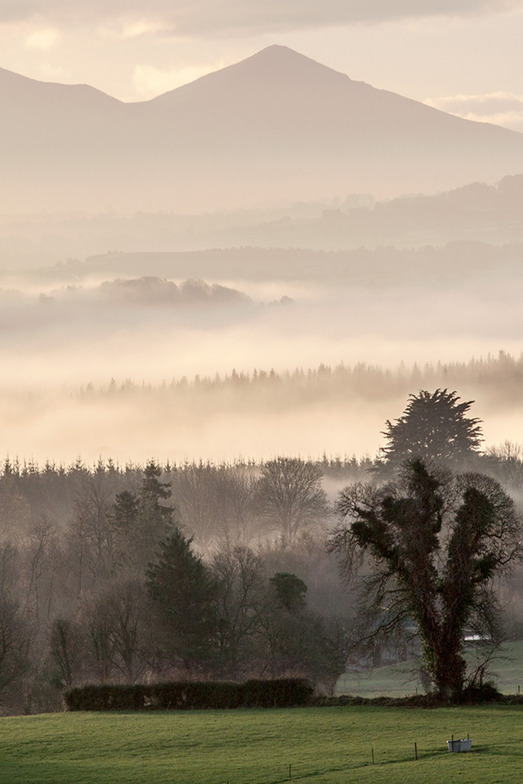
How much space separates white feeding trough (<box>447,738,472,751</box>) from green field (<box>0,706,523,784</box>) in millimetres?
396

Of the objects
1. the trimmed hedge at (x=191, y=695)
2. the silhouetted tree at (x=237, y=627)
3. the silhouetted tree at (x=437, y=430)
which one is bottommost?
the trimmed hedge at (x=191, y=695)

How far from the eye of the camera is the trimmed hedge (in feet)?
219

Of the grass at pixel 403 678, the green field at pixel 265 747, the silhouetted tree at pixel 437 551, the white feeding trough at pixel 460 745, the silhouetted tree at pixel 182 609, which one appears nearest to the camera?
the green field at pixel 265 747

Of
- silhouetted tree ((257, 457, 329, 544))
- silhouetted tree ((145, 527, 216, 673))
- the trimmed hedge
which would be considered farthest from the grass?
silhouetted tree ((257, 457, 329, 544))

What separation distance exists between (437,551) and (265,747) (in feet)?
65.0

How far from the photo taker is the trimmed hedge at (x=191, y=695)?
219 feet

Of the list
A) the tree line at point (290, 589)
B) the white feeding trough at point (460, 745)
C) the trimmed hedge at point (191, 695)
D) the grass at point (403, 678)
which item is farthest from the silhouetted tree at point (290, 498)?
the white feeding trough at point (460, 745)

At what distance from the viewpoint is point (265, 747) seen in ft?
173

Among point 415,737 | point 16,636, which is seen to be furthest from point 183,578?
point 415,737

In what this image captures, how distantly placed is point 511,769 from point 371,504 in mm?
27021

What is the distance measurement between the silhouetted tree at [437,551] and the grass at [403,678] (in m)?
22.6

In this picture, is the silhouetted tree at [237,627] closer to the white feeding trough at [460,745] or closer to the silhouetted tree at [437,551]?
the silhouetted tree at [437,551]

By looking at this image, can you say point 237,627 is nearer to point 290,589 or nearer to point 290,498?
point 290,589

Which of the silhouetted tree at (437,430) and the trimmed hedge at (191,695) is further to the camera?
the silhouetted tree at (437,430)
